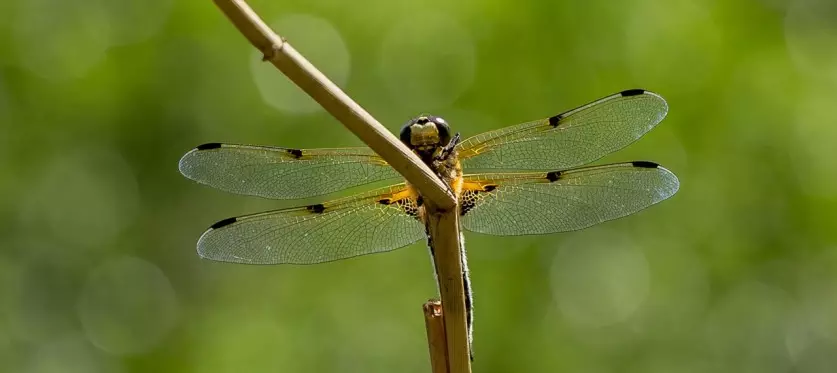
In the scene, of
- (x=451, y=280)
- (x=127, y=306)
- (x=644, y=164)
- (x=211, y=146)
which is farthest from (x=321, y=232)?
(x=127, y=306)

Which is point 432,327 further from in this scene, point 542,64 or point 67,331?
point 67,331

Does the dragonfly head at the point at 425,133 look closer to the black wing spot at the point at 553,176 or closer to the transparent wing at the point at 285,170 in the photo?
the transparent wing at the point at 285,170

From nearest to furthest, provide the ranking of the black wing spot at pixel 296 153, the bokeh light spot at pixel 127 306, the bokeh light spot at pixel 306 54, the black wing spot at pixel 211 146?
the black wing spot at pixel 211 146 → the black wing spot at pixel 296 153 → the bokeh light spot at pixel 306 54 → the bokeh light spot at pixel 127 306

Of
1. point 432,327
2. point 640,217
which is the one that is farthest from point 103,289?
point 432,327

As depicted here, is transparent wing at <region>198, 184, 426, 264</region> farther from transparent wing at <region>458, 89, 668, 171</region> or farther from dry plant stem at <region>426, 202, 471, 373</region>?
dry plant stem at <region>426, 202, 471, 373</region>

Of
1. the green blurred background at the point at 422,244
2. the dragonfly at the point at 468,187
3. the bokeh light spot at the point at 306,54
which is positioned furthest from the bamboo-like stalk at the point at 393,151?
the bokeh light spot at the point at 306,54

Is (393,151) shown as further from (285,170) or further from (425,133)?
(285,170)

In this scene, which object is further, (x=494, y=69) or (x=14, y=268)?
(x=14, y=268)

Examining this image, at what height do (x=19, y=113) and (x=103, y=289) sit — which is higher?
(x=19, y=113)
